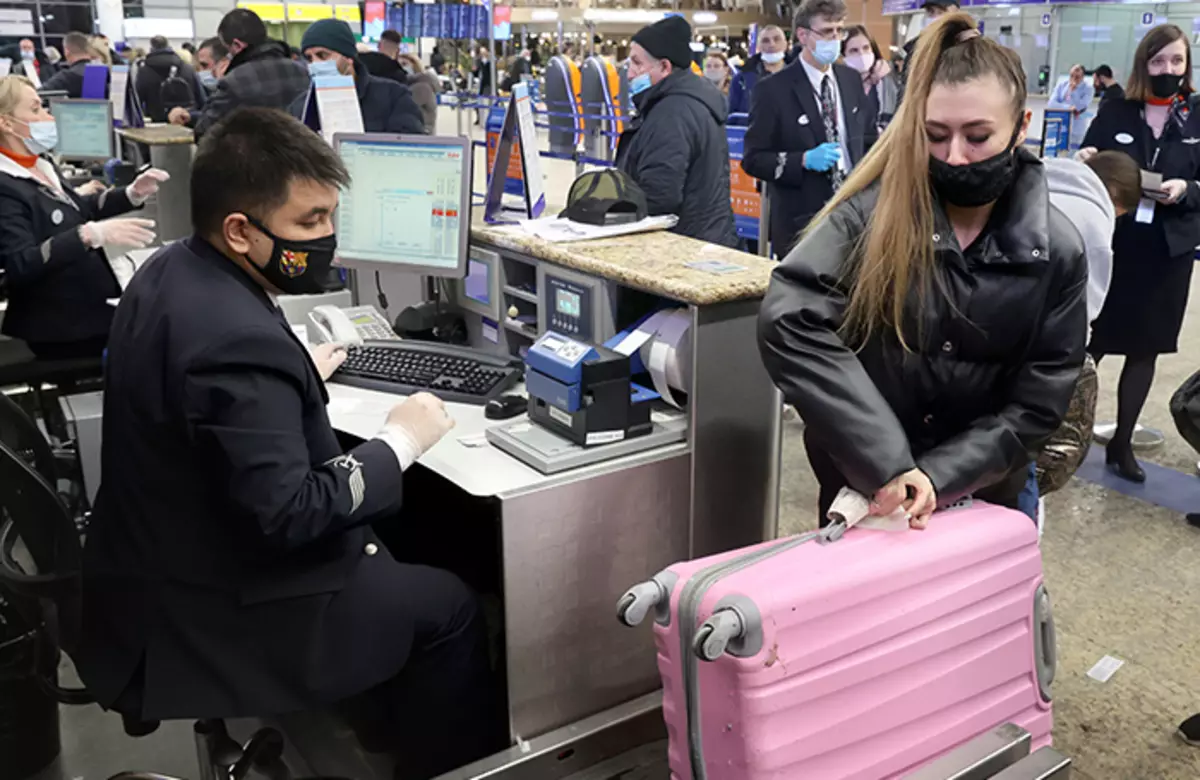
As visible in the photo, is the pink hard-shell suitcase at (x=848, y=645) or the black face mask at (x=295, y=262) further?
the black face mask at (x=295, y=262)

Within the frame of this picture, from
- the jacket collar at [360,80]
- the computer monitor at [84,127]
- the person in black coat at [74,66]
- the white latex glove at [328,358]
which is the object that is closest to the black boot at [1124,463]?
the white latex glove at [328,358]

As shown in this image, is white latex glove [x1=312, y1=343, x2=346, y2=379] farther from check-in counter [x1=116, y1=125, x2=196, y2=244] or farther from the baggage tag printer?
check-in counter [x1=116, y1=125, x2=196, y2=244]

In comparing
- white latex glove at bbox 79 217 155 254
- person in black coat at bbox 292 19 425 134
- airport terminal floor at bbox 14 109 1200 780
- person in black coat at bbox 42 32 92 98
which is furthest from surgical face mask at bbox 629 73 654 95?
person in black coat at bbox 42 32 92 98

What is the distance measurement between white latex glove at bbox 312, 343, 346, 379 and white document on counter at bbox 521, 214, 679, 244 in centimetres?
53

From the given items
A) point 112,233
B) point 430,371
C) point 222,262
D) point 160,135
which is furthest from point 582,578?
point 160,135

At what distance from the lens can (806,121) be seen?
3996mm

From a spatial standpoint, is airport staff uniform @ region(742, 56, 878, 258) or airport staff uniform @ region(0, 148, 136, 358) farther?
airport staff uniform @ region(742, 56, 878, 258)

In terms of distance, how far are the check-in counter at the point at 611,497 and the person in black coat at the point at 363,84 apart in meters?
2.38

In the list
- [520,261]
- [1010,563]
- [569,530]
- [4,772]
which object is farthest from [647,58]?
[4,772]

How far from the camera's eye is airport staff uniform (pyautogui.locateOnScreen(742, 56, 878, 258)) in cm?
399

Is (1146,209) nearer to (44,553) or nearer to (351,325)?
(351,325)

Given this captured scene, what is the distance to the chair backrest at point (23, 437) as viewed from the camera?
2.03 m

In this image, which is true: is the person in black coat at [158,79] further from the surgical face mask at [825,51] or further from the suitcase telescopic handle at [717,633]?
the suitcase telescopic handle at [717,633]

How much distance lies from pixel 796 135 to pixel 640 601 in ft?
9.37
